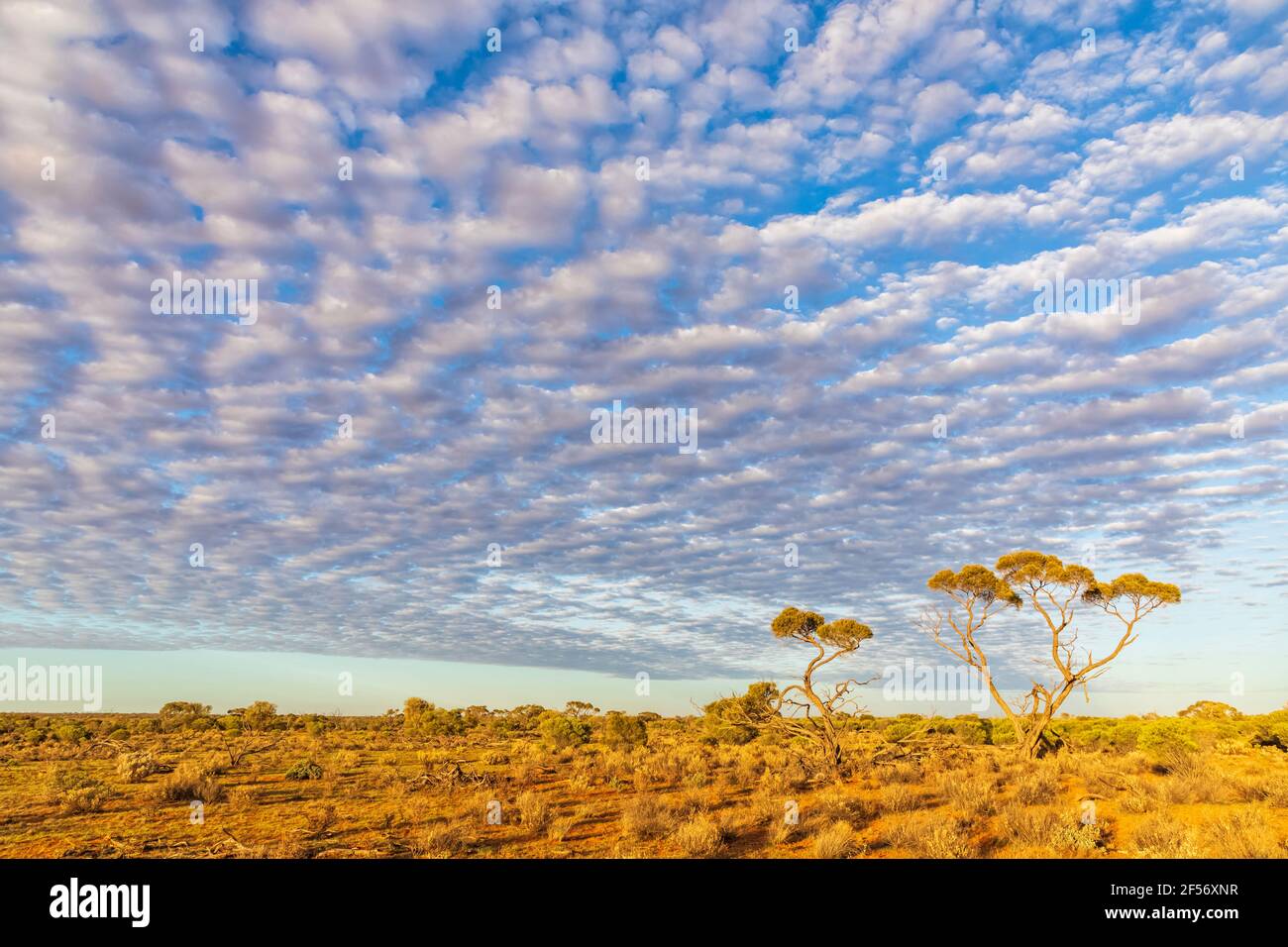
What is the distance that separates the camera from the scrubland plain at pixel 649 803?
12750 mm

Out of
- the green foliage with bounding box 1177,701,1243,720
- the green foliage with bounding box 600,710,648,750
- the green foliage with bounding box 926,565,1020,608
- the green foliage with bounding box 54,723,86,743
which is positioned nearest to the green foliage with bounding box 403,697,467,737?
the green foliage with bounding box 600,710,648,750

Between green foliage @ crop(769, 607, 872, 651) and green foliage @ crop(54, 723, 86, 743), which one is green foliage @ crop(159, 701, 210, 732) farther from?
green foliage @ crop(769, 607, 872, 651)

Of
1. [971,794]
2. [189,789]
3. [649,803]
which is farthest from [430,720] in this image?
[971,794]

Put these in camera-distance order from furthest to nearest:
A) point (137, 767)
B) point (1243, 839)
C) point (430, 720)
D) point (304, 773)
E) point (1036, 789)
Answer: point (430, 720)
point (304, 773)
point (137, 767)
point (1036, 789)
point (1243, 839)

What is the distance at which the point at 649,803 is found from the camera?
15758 millimetres

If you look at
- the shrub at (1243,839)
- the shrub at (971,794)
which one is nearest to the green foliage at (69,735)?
the shrub at (971,794)

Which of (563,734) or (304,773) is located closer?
(304,773)

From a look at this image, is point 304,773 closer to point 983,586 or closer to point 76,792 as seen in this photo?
point 76,792

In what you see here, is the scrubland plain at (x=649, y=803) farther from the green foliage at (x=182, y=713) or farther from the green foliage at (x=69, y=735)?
the green foliage at (x=182, y=713)

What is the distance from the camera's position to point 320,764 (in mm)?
25250

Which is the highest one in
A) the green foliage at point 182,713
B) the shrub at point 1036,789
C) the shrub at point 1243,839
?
the shrub at point 1243,839

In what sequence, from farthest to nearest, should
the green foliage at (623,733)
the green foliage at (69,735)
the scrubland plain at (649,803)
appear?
the green foliage at (69,735)
the green foliage at (623,733)
the scrubland plain at (649,803)
